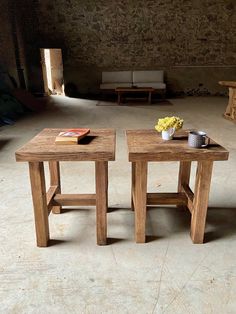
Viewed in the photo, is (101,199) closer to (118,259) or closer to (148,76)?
(118,259)

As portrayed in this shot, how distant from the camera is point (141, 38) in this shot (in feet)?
27.2

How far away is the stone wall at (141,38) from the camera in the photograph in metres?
8.00

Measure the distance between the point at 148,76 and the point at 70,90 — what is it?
2.71 metres

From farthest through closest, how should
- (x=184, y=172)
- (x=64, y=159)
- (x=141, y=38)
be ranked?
(x=141, y=38) < (x=184, y=172) < (x=64, y=159)

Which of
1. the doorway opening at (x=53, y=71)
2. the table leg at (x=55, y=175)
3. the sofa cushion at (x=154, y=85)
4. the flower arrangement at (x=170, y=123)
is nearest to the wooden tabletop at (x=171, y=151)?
the flower arrangement at (x=170, y=123)

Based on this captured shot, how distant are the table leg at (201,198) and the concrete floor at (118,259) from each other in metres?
0.09

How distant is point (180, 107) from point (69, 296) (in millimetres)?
6054

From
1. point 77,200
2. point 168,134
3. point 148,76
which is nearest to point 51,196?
point 77,200

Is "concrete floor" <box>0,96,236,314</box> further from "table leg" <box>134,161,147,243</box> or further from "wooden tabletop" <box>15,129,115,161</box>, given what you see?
"wooden tabletop" <box>15,129,115,161</box>

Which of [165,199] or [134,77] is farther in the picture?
[134,77]

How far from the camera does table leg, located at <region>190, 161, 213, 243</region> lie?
1524 mm

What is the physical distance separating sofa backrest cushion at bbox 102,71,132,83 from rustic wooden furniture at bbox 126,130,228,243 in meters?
6.99

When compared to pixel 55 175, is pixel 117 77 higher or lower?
higher

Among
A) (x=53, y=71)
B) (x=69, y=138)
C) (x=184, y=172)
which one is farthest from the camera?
(x=53, y=71)
